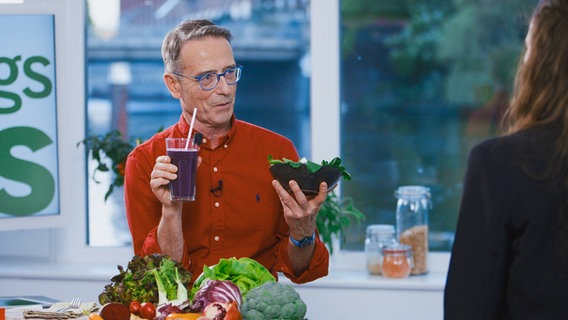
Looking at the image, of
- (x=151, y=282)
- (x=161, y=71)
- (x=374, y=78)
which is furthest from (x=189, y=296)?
(x=161, y=71)

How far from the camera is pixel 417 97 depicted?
430cm

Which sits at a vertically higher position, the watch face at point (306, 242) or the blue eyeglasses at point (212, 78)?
the blue eyeglasses at point (212, 78)

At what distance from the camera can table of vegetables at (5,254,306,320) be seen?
7.55 ft

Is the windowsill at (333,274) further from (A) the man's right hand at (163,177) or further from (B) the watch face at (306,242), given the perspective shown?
(A) the man's right hand at (163,177)

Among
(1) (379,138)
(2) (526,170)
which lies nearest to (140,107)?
(1) (379,138)

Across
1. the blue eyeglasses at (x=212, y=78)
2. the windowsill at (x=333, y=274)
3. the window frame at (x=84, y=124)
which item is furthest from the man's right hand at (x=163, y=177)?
the window frame at (x=84, y=124)

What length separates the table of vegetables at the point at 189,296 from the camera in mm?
2301

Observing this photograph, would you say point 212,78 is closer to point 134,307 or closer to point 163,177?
point 163,177

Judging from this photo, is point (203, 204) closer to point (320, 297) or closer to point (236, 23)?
point (320, 297)

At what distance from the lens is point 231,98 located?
2777 mm

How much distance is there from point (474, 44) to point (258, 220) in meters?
1.76

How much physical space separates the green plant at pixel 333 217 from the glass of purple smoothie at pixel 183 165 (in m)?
1.53

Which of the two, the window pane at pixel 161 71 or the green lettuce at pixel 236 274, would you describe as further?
the window pane at pixel 161 71

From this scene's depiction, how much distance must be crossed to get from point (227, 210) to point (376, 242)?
4.51 ft
